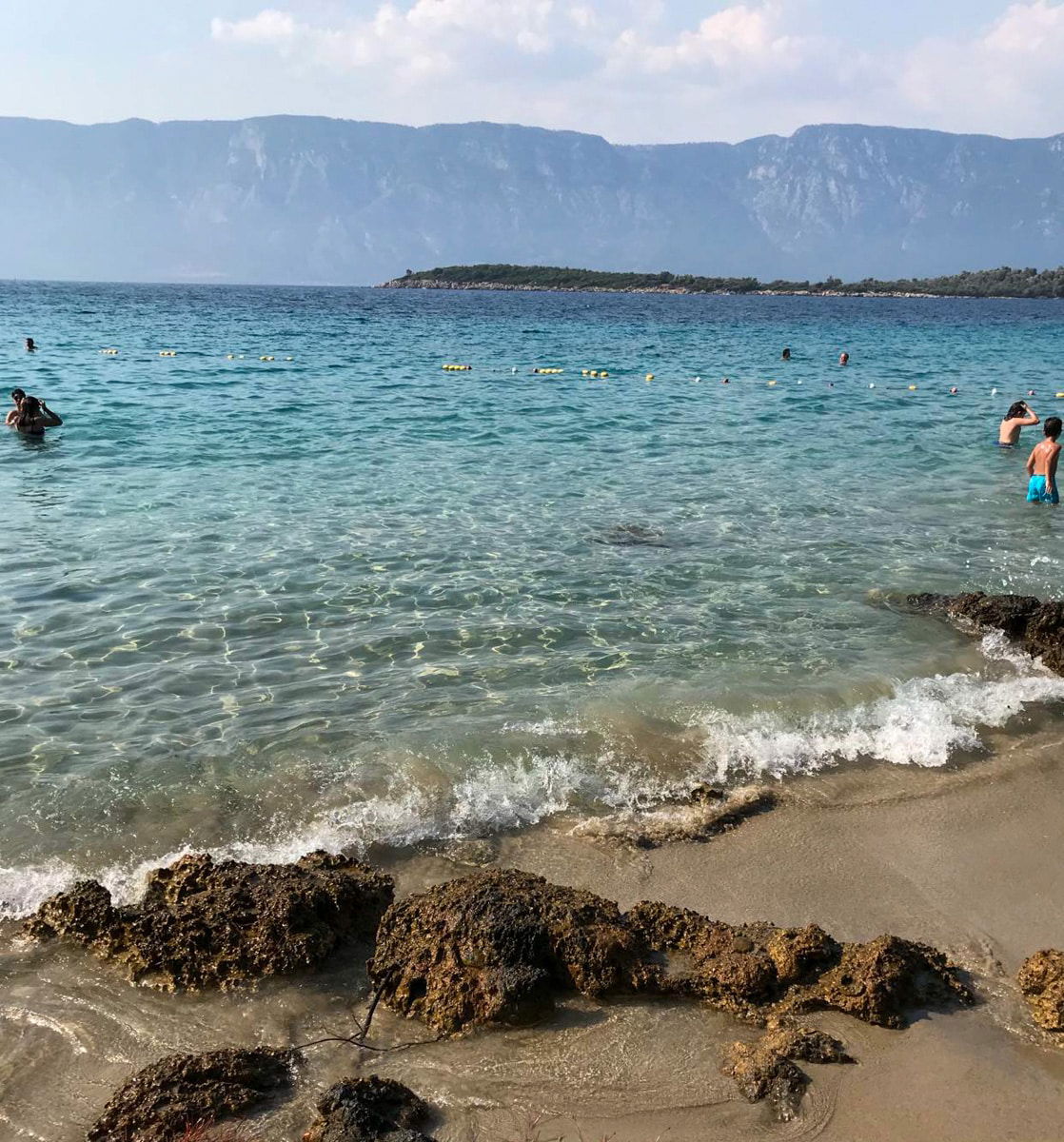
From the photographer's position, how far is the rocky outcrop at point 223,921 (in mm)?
4602

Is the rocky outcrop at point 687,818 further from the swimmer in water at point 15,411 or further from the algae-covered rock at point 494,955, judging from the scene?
the swimmer in water at point 15,411

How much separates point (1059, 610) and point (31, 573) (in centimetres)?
1081

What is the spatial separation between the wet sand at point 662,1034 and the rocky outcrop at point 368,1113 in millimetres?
141

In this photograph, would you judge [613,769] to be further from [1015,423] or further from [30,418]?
[1015,423]

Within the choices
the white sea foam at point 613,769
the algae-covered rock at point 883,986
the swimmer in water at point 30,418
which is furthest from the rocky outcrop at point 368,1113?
the swimmer in water at point 30,418

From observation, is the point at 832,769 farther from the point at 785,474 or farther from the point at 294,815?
the point at 785,474

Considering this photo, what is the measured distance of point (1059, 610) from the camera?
9.17 metres

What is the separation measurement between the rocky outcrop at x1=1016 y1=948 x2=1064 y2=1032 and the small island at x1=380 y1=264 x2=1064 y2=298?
14580cm

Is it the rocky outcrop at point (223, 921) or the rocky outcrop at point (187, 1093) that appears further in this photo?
the rocky outcrop at point (223, 921)

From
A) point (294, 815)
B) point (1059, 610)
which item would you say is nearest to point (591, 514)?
point (1059, 610)

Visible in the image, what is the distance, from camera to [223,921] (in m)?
4.74

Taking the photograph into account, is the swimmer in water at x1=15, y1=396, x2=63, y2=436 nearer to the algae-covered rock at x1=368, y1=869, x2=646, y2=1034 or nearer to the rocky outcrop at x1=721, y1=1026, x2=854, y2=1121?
the algae-covered rock at x1=368, y1=869, x2=646, y2=1034

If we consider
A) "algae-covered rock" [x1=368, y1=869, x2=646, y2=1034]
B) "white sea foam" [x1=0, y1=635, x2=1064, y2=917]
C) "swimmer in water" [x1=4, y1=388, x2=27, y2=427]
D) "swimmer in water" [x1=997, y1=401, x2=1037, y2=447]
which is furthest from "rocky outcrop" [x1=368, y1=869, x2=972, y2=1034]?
"swimmer in water" [x1=997, y1=401, x2=1037, y2=447]

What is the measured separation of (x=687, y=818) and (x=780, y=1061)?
7.51 feet
